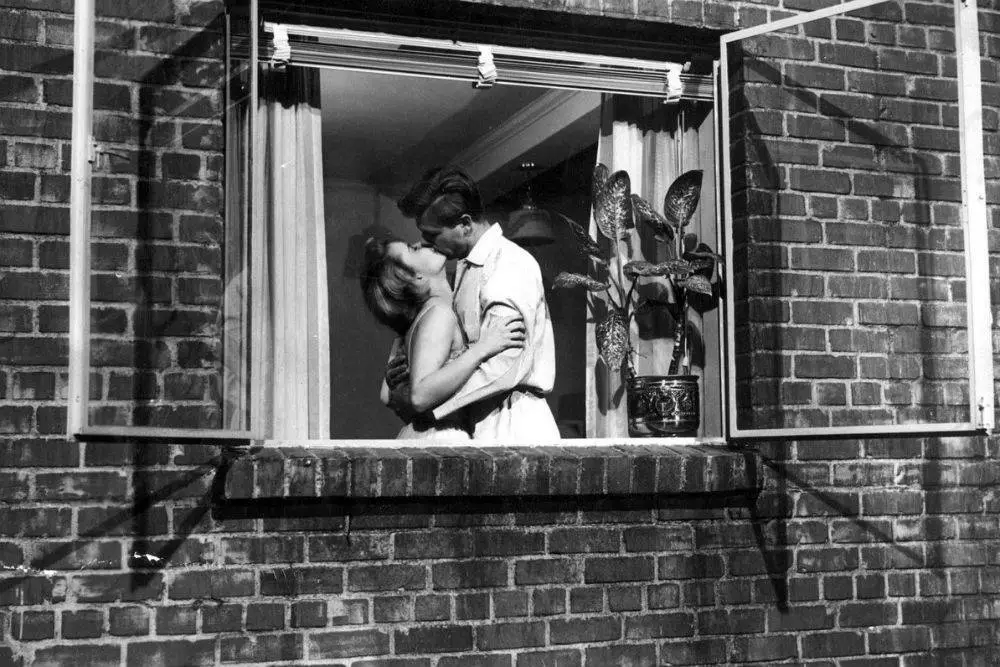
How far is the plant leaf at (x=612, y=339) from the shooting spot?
4918 millimetres

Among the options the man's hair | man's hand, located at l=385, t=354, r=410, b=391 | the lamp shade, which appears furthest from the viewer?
the lamp shade

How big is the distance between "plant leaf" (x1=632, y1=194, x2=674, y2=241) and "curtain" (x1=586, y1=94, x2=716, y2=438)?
0.06 metres

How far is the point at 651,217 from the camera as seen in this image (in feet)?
16.4

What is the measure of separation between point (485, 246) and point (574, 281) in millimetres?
358

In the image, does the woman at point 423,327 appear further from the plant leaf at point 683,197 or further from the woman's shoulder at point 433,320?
the plant leaf at point 683,197

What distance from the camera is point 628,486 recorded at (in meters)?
4.69

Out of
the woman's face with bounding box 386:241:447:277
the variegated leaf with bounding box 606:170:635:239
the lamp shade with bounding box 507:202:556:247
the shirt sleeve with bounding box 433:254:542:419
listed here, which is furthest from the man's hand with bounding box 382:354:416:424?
the variegated leaf with bounding box 606:170:635:239

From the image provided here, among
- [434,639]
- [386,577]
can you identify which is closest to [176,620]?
[386,577]

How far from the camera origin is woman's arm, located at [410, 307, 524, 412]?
467 centimetres

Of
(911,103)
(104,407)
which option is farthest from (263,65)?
(911,103)

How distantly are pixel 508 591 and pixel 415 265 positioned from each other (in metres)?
1.21

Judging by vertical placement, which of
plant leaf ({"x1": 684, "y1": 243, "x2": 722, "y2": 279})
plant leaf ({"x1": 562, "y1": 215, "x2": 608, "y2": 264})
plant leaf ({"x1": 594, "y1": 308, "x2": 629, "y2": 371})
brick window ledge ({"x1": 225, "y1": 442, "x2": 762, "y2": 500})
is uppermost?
plant leaf ({"x1": 562, "y1": 215, "x2": 608, "y2": 264})

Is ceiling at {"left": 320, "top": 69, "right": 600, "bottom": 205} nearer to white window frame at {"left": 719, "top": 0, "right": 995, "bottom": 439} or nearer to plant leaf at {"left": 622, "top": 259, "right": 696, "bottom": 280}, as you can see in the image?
plant leaf at {"left": 622, "top": 259, "right": 696, "bottom": 280}

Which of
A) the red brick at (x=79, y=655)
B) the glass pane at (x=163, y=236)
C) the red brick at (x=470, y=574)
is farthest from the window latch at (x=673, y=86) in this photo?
the red brick at (x=79, y=655)
